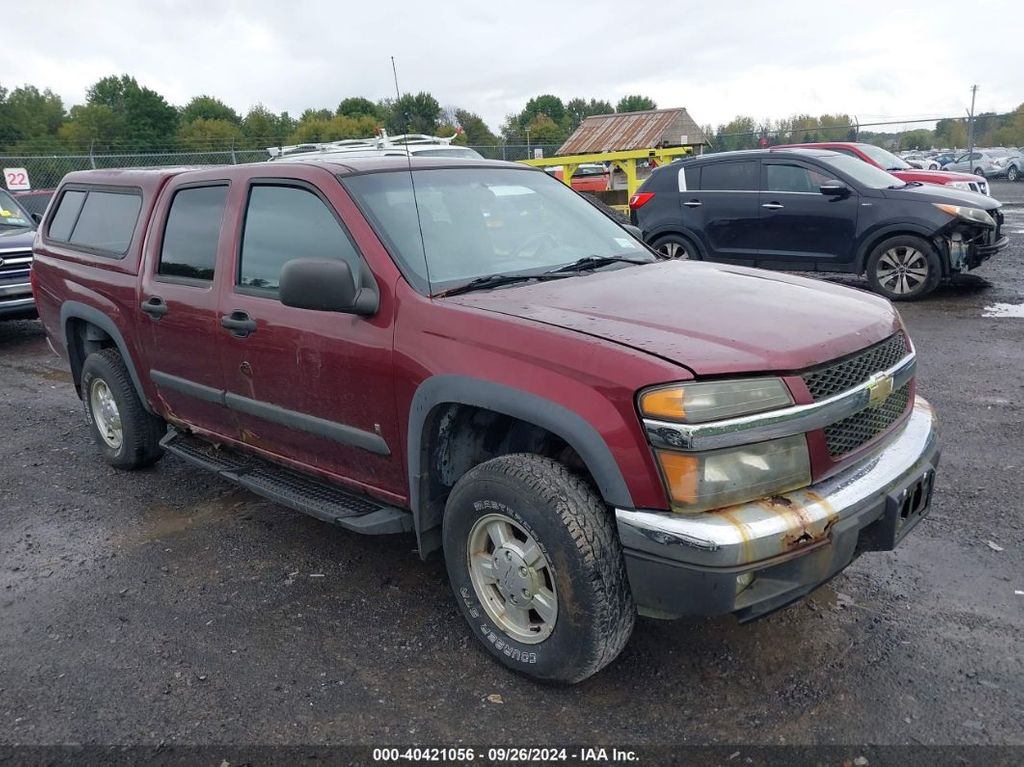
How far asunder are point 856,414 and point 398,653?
187 cm

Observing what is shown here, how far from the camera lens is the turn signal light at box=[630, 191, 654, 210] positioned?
10844 millimetres

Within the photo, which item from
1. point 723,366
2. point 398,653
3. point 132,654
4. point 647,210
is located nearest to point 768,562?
point 723,366

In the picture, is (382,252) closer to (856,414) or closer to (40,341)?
(856,414)

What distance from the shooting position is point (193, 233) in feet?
13.7

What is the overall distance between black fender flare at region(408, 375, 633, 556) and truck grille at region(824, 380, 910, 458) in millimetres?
726

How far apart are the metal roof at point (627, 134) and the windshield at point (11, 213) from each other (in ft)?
57.7

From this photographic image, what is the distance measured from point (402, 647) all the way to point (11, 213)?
951cm

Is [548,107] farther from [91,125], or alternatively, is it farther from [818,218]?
[818,218]

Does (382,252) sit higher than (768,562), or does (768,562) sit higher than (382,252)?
(382,252)

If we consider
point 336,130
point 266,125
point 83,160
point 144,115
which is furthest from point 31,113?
point 83,160

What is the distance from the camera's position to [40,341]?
9.52m

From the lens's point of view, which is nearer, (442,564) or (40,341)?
(442,564)

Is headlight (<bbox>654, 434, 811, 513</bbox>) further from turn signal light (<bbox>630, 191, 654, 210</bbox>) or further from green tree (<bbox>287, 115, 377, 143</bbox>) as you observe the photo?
green tree (<bbox>287, 115, 377, 143</bbox>)

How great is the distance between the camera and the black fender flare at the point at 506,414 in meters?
2.50
